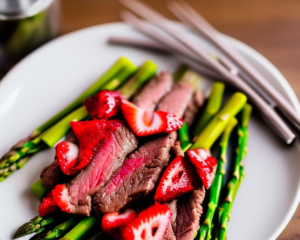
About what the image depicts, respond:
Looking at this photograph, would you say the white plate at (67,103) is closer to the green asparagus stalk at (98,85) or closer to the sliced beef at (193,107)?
the green asparagus stalk at (98,85)

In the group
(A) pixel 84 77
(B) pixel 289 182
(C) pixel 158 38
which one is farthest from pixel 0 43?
(B) pixel 289 182

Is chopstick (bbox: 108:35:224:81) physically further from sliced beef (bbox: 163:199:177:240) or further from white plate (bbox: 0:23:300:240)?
sliced beef (bbox: 163:199:177:240)

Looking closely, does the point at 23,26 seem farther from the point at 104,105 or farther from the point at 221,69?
the point at 221,69

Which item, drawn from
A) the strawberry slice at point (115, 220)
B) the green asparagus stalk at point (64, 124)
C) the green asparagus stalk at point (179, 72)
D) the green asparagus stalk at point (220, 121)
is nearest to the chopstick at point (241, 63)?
the green asparagus stalk at point (220, 121)

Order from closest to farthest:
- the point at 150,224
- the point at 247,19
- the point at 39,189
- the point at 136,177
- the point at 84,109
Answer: the point at 150,224
the point at 136,177
the point at 39,189
the point at 84,109
the point at 247,19

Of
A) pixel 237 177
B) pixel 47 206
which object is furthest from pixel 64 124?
pixel 237 177

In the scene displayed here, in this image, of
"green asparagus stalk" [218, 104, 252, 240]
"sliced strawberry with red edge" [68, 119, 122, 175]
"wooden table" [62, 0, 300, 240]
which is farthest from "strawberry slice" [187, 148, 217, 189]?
"wooden table" [62, 0, 300, 240]
